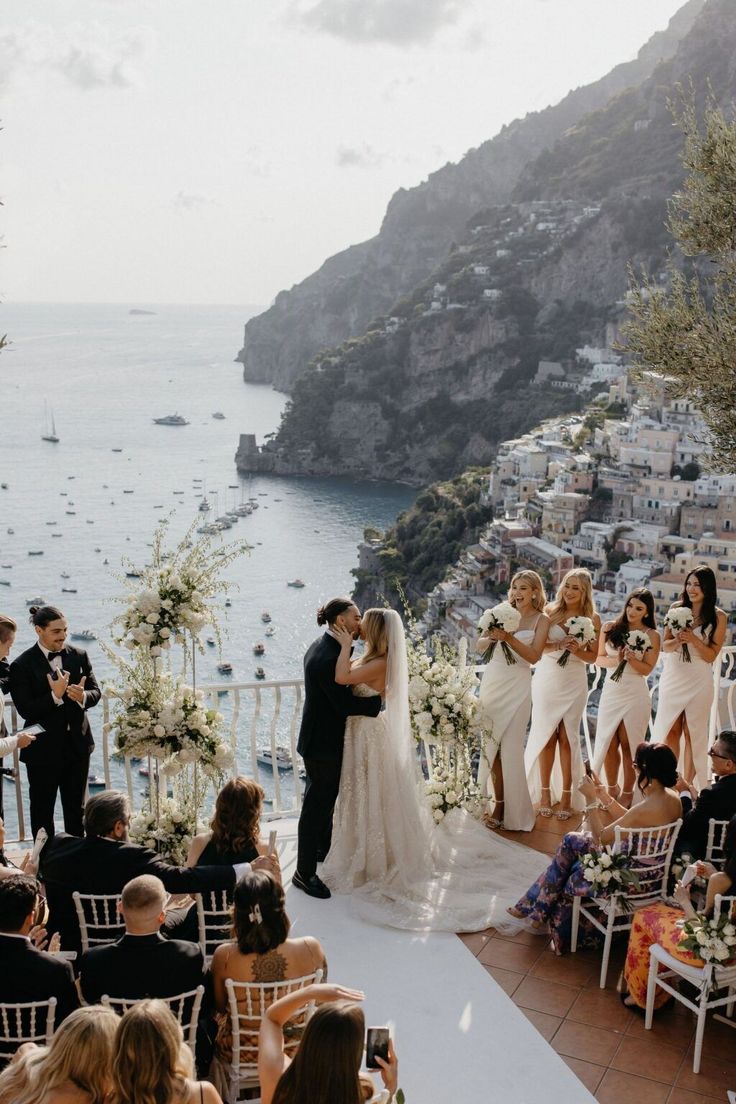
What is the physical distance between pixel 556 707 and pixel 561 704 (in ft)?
0.12

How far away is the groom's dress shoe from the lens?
476 centimetres

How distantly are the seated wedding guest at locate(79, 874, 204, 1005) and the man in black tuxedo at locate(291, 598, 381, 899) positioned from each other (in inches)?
70.5

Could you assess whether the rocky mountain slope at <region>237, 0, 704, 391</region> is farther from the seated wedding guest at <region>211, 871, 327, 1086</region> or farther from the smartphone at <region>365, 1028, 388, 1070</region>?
the smartphone at <region>365, 1028, 388, 1070</region>

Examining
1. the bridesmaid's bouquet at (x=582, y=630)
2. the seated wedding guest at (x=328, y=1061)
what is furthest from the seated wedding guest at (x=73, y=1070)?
the bridesmaid's bouquet at (x=582, y=630)

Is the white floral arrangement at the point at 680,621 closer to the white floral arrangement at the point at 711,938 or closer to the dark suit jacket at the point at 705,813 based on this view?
the dark suit jacket at the point at 705,813

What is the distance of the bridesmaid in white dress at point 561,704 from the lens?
565 cm

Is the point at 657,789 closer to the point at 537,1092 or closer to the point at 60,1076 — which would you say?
the point at 537,1092

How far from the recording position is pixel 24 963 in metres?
2.90

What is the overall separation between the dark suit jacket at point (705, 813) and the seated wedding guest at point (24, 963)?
8.85 feet

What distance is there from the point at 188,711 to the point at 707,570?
10.2 feet

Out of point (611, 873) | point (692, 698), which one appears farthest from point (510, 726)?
point (611, 873)

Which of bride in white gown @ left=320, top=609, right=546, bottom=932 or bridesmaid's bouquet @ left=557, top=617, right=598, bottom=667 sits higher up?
bridesmaid's bouquet @ left=557, top=617, right=598, bottom=667

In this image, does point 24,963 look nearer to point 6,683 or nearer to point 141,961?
point 141,961

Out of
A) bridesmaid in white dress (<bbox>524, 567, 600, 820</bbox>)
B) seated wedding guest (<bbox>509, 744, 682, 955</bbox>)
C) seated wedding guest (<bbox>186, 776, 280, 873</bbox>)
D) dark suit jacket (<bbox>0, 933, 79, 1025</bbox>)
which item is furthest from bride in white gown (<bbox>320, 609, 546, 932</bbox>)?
dark suit jacket (<bbox>0, 933, 79, 1025</bbox>)
